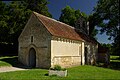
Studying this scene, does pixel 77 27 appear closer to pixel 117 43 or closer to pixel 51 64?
pixel 117 43

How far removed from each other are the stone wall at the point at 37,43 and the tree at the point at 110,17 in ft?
58.9

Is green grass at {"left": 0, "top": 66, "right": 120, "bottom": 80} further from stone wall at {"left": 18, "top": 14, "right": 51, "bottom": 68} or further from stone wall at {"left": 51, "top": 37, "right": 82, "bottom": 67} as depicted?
stone wall at {"left": 51, "top": 37, "right": 82, "bottom": 67}

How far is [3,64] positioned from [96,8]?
24756mm

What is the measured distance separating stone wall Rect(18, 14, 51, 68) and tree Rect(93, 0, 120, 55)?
1795cm

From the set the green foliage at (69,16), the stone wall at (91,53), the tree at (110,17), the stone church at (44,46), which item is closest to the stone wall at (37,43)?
the stone church at (44,46)

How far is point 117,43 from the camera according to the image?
36.9m

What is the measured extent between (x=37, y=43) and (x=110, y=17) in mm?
19391

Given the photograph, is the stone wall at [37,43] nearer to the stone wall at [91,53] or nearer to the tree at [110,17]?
the stone wall at [91,53]

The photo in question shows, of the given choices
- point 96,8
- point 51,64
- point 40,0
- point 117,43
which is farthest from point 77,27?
point 51,64

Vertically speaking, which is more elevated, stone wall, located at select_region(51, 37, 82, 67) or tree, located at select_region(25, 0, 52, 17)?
tree, located at select_region(25, 0, 52, 17)

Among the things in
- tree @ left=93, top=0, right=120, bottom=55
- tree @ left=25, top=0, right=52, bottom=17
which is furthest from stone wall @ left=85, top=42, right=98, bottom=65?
tree @ left=25, top=0, right=52, bottom=17

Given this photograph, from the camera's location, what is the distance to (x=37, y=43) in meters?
24.6

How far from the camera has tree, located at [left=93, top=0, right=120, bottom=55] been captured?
36.6 m

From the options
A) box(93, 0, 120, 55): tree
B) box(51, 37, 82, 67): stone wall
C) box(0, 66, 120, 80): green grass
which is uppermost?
box(93, 0, 120, 55): tree
